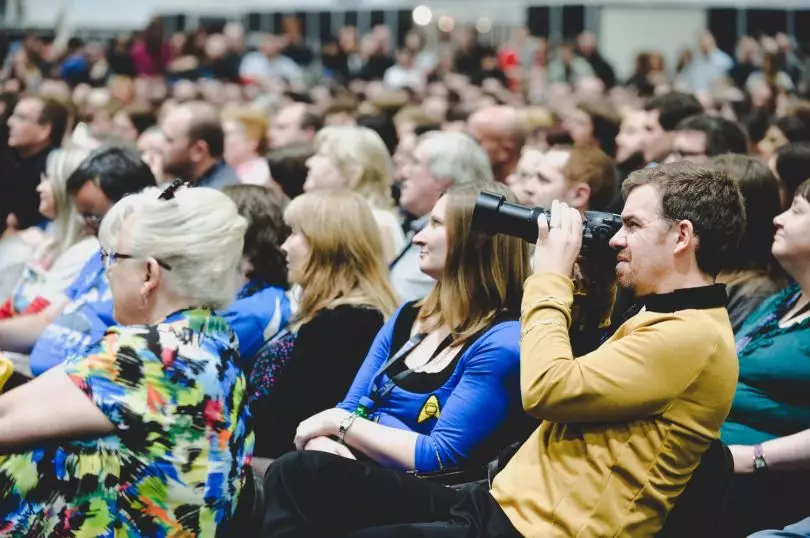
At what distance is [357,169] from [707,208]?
8.70 ft

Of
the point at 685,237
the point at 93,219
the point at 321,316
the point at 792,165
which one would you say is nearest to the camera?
the point at 685,237

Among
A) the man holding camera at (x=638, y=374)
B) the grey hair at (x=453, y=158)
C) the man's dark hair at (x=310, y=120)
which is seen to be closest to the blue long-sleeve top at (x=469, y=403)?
the man holding camera at (x=638, y=374)

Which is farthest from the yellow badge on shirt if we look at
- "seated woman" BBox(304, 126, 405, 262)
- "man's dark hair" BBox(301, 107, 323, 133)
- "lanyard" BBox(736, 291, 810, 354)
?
"man's dark hair" BBox(301, 107, 323, 133)

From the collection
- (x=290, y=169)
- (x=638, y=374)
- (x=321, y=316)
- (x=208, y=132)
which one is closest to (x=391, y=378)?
(x=321, y=316)

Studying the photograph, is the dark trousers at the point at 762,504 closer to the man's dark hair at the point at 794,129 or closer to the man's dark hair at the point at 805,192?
the man's dark hair at the point at 805,192

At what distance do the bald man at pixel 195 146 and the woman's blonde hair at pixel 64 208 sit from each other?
1149 mm

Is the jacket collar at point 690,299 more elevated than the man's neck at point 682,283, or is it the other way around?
the man's neck at point 682,283

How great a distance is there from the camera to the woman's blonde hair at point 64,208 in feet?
12.8

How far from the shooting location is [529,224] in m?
2.27

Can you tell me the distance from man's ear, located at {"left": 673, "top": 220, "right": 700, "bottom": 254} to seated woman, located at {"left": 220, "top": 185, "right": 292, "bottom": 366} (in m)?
1.51

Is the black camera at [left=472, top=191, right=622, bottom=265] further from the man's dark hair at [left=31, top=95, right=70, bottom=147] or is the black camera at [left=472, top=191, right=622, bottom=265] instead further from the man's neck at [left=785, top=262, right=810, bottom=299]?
the man's dark hair at [left=31, top=95, right=70, bottom=147]

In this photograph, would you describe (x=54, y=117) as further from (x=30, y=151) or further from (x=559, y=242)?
(x=559, y=242)

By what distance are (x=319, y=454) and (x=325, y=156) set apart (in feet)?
8.03

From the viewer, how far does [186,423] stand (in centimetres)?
220
